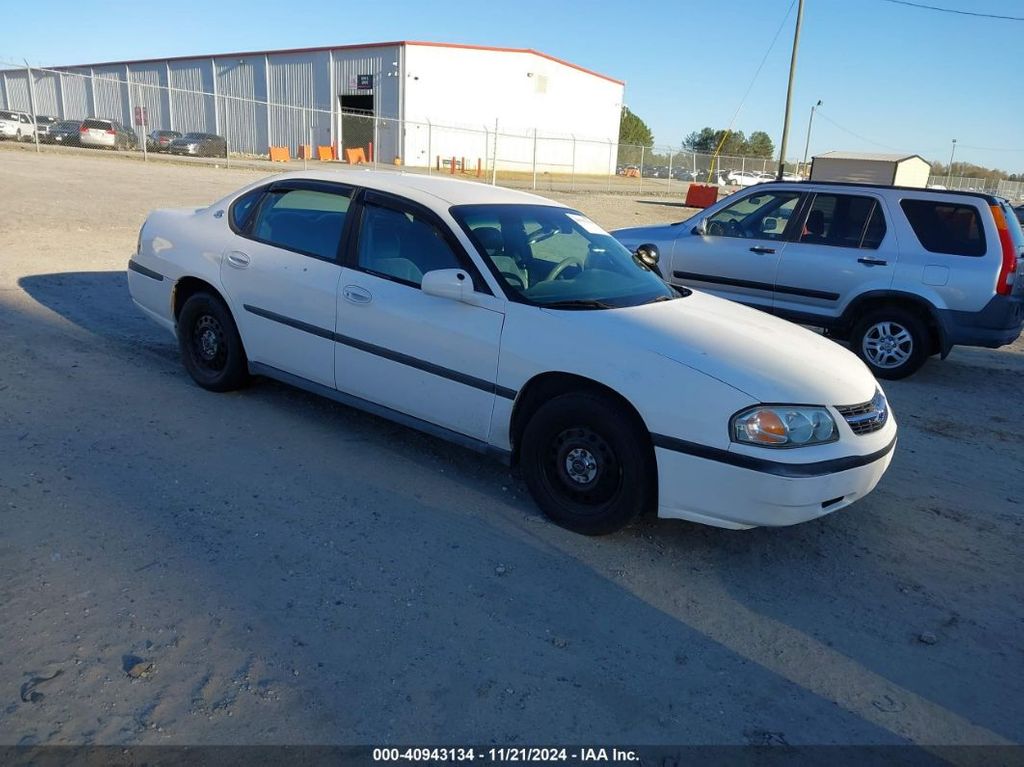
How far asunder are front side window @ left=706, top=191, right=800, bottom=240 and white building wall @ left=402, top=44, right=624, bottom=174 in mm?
33148

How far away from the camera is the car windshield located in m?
4.26

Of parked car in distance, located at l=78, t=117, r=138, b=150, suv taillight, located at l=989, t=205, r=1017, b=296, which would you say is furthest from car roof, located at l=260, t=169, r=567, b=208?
parked car in distance, located at l=78, t=117, r=138, b=150

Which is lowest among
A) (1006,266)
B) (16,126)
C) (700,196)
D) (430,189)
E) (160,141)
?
(700,196)

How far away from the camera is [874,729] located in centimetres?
278

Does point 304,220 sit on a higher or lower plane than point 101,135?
lower

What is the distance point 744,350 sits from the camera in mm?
3848

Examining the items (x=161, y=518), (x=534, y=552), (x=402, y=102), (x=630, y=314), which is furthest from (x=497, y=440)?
(x=402, y=102)

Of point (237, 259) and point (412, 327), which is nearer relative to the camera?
point (412, 327)

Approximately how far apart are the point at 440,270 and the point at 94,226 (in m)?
9.80

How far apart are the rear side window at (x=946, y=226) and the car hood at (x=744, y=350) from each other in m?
3.73

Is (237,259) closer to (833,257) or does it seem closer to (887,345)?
(833,257)

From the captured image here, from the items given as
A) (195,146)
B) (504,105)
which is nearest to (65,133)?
(195,146)

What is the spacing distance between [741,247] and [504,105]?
143 ft

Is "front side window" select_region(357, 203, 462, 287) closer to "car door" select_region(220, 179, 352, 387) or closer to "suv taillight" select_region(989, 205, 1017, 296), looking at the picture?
"car door" select_region(220, 179, 352, 387)
